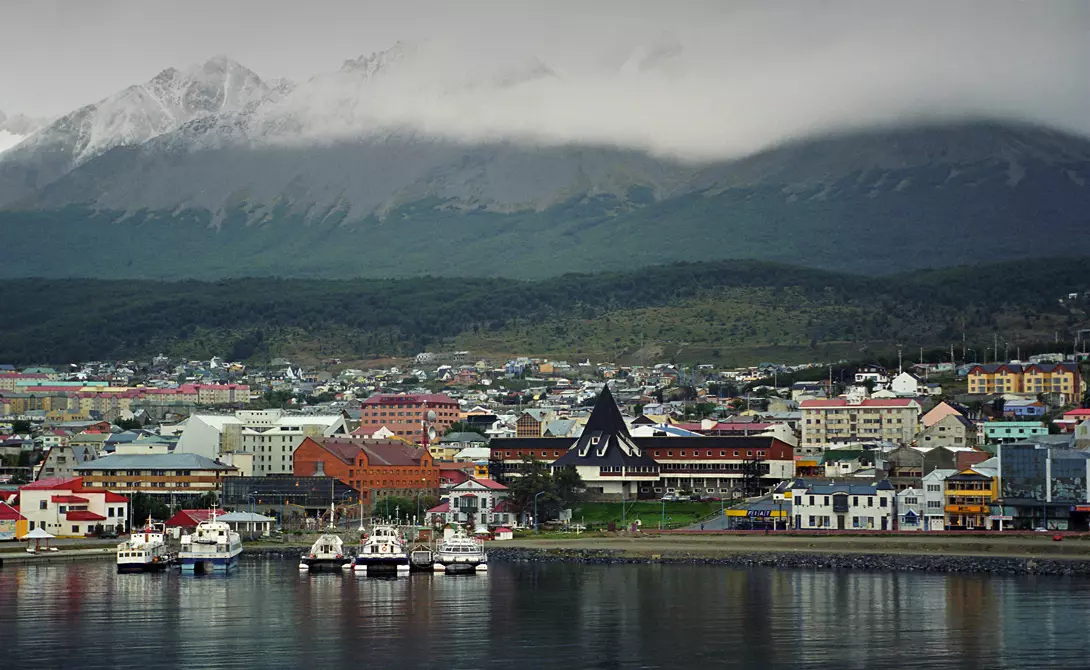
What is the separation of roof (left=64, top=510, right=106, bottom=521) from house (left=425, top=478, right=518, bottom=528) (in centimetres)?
1952

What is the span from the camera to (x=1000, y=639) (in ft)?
217

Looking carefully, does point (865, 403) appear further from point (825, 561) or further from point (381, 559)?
point (381, 559)

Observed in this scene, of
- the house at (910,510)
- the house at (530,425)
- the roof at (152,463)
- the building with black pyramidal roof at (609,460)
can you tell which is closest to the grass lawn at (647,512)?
the building with black pyramidal roof at (609,460)

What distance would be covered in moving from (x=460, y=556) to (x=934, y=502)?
88.3 ft

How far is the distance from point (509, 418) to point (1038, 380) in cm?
4651

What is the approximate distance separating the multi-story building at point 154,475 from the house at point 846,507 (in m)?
41.5

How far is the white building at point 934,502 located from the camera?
105438 mm

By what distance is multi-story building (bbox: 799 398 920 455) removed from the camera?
480ft

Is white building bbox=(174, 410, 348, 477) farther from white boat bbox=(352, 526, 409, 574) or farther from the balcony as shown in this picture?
the balcony

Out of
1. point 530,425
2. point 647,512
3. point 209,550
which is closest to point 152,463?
point 209,550

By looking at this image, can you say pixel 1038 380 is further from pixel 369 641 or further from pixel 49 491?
pixel 369 641

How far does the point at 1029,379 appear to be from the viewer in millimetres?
164875

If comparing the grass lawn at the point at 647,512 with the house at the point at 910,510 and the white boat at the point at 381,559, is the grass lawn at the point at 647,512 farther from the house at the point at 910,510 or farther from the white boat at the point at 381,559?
the white boat at the point at 381,559

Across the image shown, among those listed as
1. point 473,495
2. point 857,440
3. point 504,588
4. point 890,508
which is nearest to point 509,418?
point 857,440
